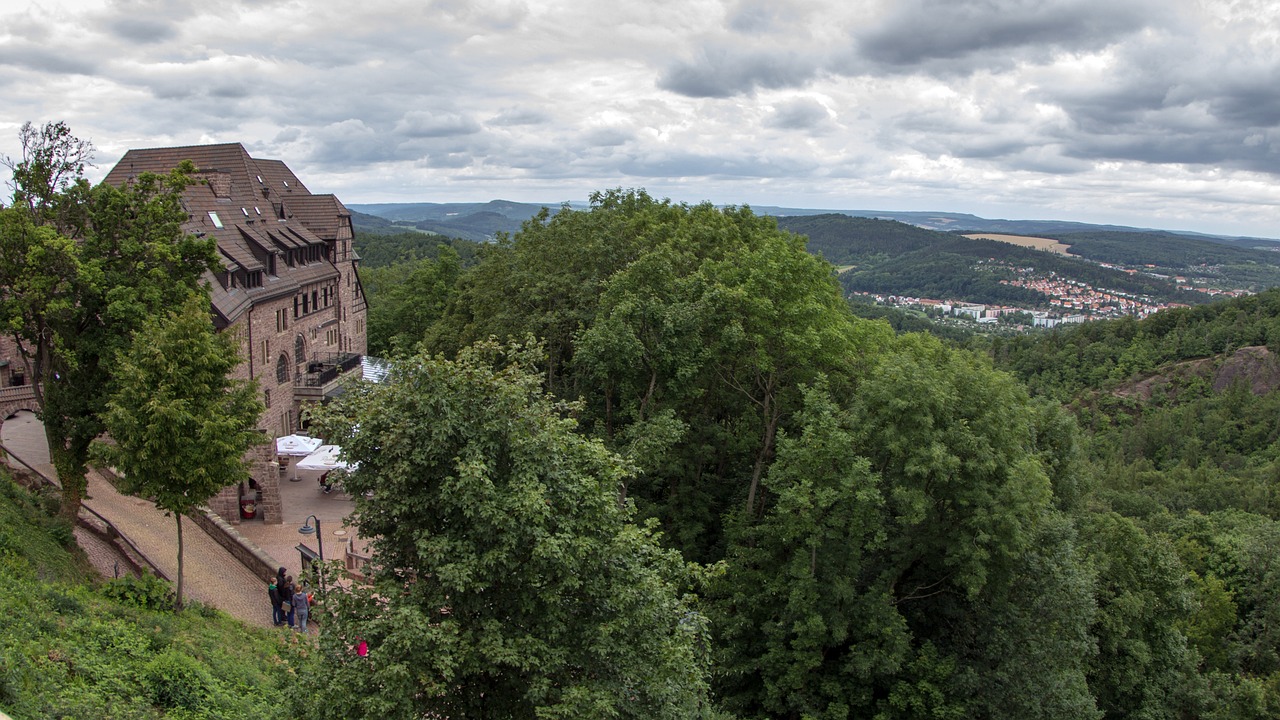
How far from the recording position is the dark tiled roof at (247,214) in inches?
1319

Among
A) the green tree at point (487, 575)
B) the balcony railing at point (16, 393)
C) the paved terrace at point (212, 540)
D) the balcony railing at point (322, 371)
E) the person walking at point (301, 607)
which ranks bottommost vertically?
the paved terrace at point (212, 540)

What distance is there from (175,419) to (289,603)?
18.8ft

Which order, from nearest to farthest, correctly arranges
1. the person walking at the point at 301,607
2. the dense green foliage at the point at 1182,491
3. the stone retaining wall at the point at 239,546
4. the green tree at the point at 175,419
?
the green tree at the point at 175,419 < the person walking at the point at 301,607 < the stone retaining wall at the point at 239,546 < the dense green foliage at the point at 1182,491

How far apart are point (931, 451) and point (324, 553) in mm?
18159

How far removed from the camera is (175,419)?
1864 cm

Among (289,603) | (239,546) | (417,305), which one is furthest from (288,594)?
(417,305)

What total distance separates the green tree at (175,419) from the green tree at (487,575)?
850 cm

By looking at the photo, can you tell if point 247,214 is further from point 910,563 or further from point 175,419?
point 910,563

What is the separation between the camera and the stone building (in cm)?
3195

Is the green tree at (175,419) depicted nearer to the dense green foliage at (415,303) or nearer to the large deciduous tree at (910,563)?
the large deciduous tree at (910,563)

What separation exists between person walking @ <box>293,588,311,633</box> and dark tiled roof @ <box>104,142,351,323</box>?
1293 centimetres

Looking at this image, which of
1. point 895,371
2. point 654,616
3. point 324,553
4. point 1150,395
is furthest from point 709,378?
point 1150,395

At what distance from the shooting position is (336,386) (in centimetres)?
4125

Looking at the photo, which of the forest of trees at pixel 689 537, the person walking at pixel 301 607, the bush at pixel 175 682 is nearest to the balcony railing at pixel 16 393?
the forest of trees at pixel 689 537
